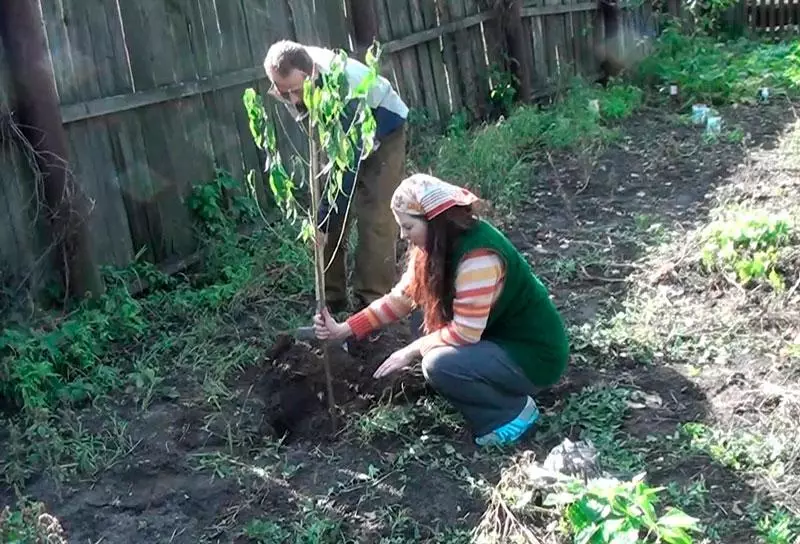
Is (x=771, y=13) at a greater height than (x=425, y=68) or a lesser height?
greater

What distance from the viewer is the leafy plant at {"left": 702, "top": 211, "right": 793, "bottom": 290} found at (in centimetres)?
521

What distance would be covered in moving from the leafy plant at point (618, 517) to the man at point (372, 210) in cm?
221

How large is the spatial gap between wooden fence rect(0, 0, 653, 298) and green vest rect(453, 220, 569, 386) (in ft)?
7.99

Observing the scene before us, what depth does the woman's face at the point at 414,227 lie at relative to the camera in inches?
148

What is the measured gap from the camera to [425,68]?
8.66 meters

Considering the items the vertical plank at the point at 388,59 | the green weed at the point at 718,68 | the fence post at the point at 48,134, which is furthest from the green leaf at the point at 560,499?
the green weed at the point at 718,68

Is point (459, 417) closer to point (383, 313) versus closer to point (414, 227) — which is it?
point (383, 313)

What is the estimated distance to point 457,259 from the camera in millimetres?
3809

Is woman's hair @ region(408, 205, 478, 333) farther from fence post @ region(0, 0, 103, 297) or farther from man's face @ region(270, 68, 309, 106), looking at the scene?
fence post @ region(0, 0, 103, 297)

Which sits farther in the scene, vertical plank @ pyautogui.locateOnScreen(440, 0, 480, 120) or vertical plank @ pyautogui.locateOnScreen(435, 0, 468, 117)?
vertical plank @ pyautogui.locateOnScreen(440, 0, 480, 120)

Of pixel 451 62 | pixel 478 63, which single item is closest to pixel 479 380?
pixel 451 62

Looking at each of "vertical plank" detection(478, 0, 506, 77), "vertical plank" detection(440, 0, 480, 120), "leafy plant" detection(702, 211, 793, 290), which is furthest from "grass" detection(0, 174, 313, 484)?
"vertical plank" detection(478, 0, 506, 77)

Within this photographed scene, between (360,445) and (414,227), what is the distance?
0.91m

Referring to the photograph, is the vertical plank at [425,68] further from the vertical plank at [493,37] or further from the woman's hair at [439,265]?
the woman's hair at [439,265]
